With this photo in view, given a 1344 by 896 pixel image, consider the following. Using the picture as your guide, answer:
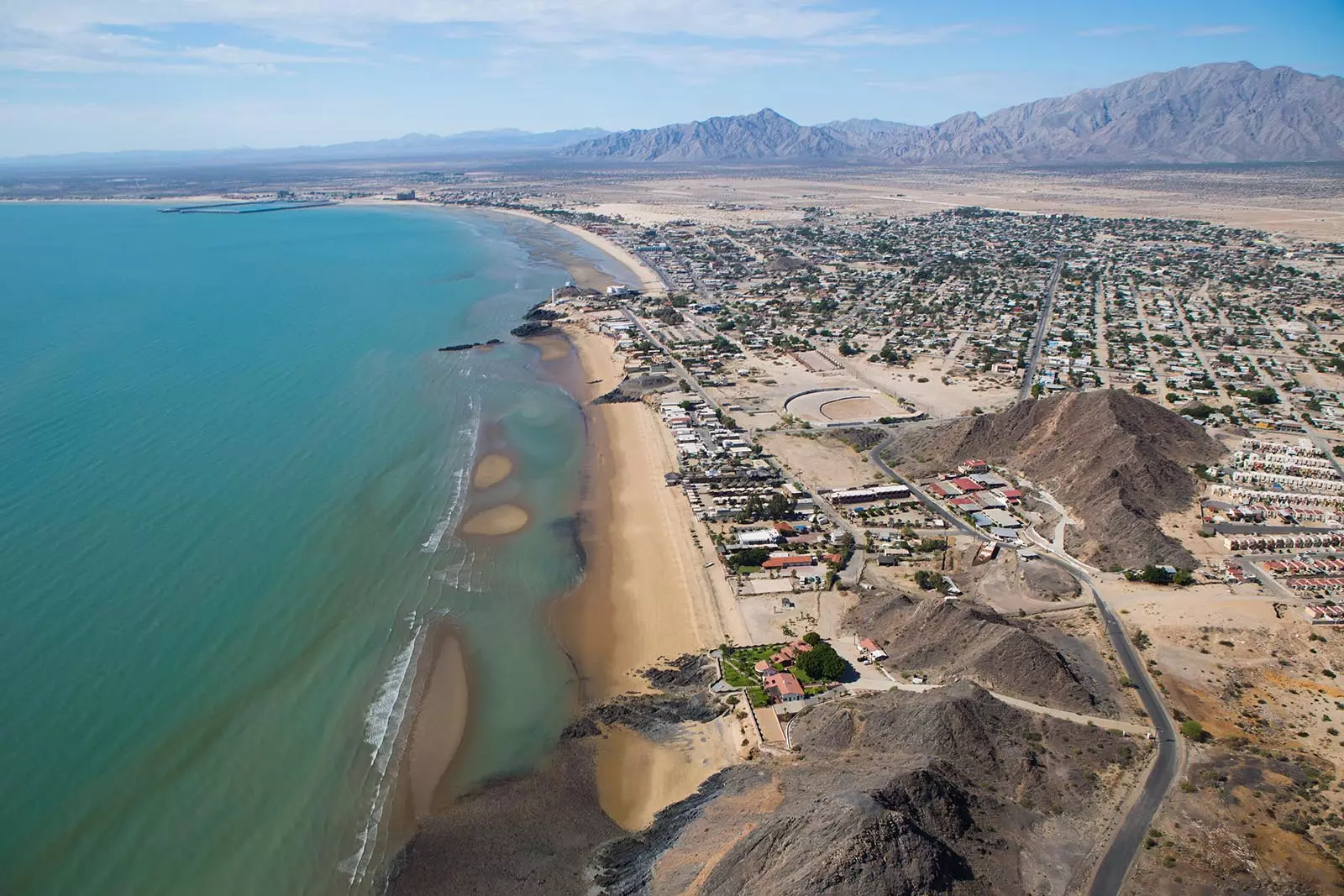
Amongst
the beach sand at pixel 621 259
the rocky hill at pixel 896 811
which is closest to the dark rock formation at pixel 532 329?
the beach sand at pixel 621 259

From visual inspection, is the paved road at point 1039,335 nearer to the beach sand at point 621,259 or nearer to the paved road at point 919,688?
the paved road at point 919,688

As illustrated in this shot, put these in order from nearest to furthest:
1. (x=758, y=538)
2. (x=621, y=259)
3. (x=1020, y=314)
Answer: (x=758, y=538) < (x=1020, y=314) < (x=621, y=259)

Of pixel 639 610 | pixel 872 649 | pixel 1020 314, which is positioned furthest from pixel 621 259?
pixel 872 649

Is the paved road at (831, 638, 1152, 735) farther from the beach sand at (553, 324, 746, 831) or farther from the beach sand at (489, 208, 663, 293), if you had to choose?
the beach sand at (489, 208, 663, 293)

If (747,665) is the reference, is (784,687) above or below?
above

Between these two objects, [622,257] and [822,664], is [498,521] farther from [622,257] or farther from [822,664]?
[622,257]

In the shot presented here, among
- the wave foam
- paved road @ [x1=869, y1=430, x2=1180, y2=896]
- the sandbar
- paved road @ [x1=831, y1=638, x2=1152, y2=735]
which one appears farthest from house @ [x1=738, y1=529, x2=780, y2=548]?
the wave foam

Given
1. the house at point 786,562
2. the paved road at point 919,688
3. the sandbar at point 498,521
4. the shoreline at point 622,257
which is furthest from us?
the shoreline at point 622,257
